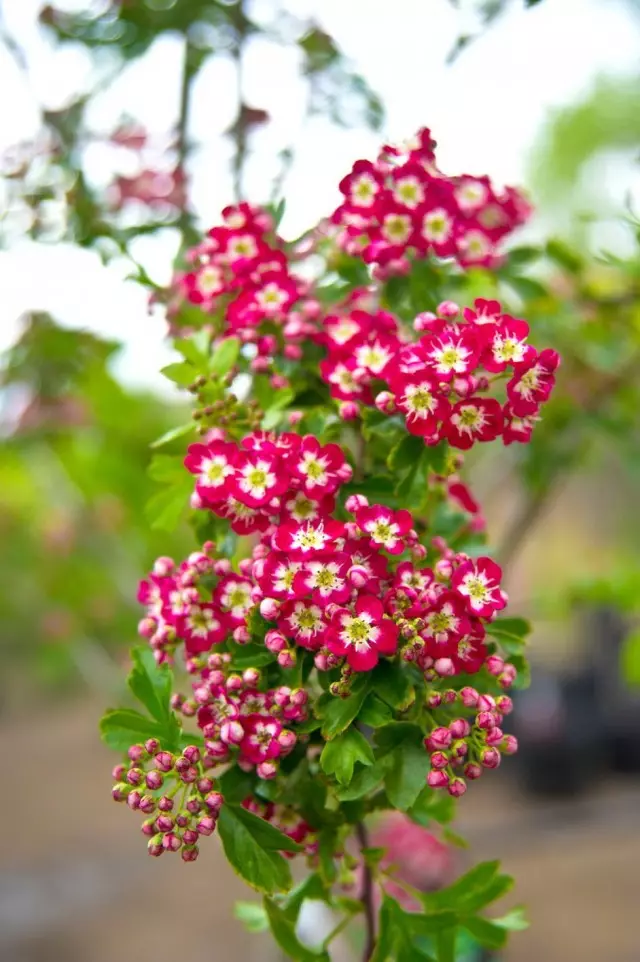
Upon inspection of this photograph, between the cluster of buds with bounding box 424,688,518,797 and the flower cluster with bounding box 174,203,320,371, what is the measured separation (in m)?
0.31

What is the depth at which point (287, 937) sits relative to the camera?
65 centimetres

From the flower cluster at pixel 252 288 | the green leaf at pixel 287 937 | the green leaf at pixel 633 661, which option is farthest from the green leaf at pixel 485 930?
the green leaf at pixel 633 661

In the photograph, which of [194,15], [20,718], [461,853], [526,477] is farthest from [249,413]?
[20,718]

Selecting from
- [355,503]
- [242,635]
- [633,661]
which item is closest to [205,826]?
[242,635]

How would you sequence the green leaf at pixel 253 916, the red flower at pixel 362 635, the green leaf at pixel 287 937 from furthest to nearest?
the green leaf at pixel 253 916 < the green leaf at pixel 287 937 < the red flower at pixel 362 635

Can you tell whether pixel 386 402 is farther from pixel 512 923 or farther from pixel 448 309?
pixel 512 923

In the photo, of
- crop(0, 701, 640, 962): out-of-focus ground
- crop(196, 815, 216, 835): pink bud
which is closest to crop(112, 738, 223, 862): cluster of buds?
crop(196, 815, 216, 835): pink bud

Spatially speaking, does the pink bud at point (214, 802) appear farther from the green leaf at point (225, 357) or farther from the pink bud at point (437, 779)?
the green leaf at point (225, 357)

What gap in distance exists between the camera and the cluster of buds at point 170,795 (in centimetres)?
54

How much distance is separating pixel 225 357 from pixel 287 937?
42 centimetres

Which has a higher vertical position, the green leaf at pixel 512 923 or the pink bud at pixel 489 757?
the pink bud at pixel 489 757

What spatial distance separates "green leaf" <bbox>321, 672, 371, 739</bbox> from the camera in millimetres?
550

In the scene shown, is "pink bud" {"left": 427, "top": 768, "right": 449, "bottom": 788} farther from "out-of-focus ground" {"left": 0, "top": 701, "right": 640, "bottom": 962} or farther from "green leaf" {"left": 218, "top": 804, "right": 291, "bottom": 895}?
"out-of-focus ground" {"left": 0, "top": 701, "right": 640, "bottom": 962}

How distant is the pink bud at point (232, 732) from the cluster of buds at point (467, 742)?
116 millimetres
